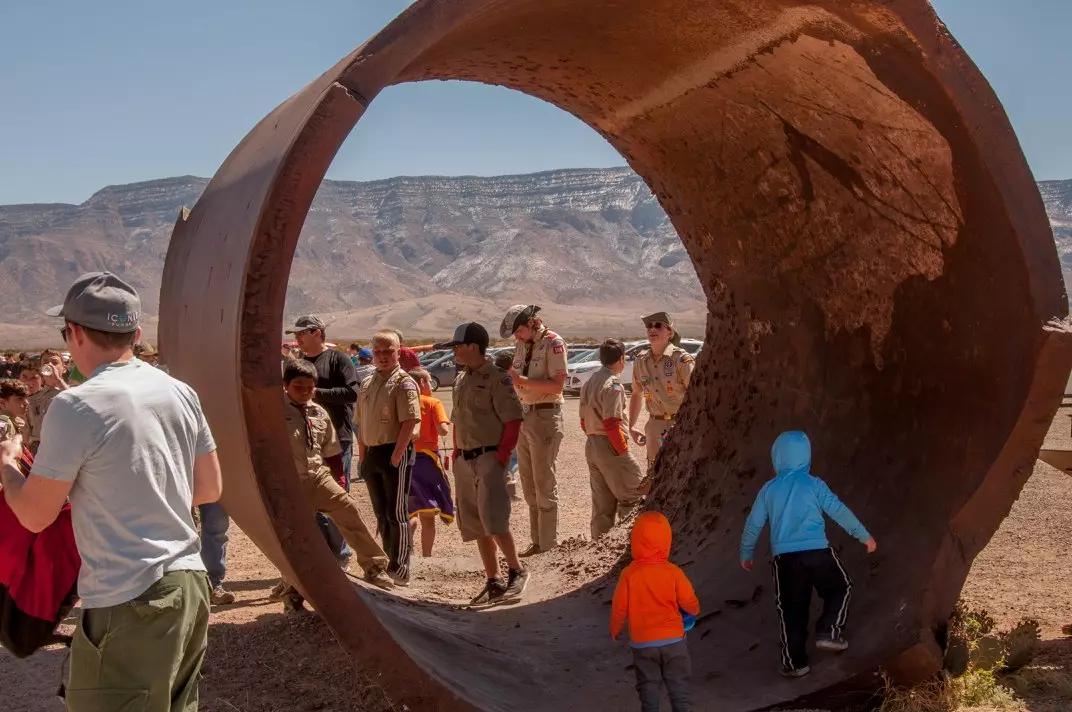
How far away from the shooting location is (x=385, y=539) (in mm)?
5797

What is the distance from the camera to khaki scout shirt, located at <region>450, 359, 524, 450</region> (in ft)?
17.6

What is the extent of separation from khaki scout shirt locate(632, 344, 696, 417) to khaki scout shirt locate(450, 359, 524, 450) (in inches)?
78.2

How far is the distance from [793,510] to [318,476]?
244cm

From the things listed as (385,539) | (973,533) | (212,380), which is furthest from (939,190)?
(385,539)

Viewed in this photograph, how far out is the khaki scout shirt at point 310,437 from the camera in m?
5.20

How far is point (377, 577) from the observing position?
5398 millimetres

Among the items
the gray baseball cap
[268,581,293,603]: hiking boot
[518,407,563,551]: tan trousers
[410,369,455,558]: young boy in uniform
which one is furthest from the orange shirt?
the gray baseball cap

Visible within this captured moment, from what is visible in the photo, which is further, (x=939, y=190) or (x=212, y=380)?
(x=939, y=190)

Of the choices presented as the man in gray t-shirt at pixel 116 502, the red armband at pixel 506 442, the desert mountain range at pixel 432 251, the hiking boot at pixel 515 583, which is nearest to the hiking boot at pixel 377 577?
the hiking boot at pixel 515 583

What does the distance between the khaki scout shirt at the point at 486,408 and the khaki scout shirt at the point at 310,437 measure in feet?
2.44

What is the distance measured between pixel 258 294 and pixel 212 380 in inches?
14.4

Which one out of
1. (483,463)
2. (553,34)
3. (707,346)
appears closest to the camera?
(553,34)

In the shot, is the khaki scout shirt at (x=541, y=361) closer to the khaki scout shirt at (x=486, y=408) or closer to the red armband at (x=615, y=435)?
the red armband at (x=615, y=435)

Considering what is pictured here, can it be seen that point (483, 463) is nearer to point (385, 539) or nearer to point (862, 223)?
point (385, 539)
